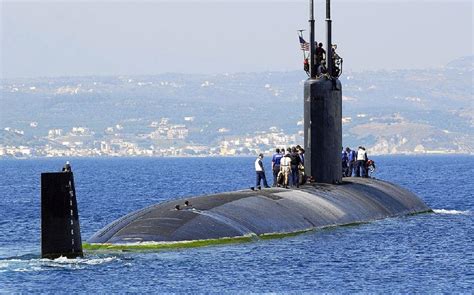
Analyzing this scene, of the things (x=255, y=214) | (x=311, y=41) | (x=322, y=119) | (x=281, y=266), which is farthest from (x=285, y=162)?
(x=281, y=266)

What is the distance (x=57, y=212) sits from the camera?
33438mm

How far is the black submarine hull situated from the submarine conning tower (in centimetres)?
81

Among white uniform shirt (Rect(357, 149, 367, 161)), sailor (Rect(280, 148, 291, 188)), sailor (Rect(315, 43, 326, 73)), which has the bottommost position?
sailor (Rect(280, 148, 291, 188))

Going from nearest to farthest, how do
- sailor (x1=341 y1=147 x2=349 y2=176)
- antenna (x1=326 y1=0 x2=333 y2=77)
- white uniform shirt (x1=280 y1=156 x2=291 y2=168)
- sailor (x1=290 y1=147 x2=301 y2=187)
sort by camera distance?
white uniform shirt (x1=280 y1=156 x2=291 y2=168)
sailor (x1=290 y1=147 x2=301 y2=187)
antenna (x1=326 y1=0 x2=333 y2=77)
sailor (x1=341 y1=147 x2=349 y2=176)

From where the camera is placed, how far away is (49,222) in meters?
33.5

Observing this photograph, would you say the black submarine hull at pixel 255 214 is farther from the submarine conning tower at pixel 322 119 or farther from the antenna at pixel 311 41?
the antenna at pixel 311 41

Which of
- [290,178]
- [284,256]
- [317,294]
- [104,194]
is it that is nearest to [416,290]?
[317,294]

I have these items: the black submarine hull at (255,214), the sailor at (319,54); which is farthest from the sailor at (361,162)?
the sailor at (319,54)

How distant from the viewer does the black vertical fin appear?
33.3 m

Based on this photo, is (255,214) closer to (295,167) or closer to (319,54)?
(295,167)

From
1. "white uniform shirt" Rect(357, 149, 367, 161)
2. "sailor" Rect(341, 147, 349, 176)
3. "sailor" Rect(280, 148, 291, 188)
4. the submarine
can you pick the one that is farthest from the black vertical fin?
"white uniform shirt" Rect(357, 149, 367, 161)

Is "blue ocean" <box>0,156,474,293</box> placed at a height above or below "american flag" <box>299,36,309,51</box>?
below

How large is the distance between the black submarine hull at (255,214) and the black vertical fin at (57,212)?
2.95 meters

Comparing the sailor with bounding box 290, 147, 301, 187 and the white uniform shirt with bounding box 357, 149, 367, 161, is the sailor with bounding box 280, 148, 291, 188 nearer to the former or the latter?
the sailor with bounding box 290, 147, 301, 187
